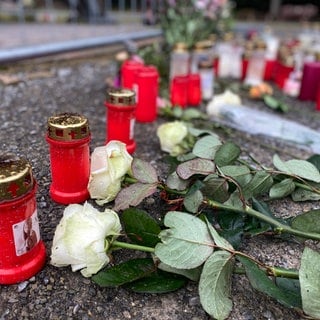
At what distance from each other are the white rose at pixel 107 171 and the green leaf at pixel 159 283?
0.20m

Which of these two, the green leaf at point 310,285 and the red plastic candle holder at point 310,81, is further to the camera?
the red plastic candle holder at point 310,81

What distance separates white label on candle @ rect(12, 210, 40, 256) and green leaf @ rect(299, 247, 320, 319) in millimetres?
429

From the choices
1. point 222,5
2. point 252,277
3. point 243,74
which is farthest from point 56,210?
point 222,5

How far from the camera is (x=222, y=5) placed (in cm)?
273

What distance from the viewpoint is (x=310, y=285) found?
1.84 ft

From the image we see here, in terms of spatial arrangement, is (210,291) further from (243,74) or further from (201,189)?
(243,74)

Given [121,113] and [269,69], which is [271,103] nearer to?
[269,69]

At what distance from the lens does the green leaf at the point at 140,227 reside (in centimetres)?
67

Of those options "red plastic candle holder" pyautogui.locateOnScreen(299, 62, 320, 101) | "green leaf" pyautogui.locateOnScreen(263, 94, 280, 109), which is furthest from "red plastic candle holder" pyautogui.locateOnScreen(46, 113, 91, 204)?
"red plastic candle holder" pyautogui.locateOnScreen(299, 62, 320, 101)

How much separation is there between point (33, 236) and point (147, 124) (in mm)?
801

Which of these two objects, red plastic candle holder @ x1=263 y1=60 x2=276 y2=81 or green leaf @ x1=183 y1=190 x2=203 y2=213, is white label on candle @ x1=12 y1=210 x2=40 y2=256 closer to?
green leaf @ x1=183 y1=190 x2=203 y2=213

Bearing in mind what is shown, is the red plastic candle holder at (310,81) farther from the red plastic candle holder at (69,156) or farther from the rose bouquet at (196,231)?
the red plastic candle holder at (69,156)

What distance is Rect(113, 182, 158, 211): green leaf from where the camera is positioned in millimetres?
701

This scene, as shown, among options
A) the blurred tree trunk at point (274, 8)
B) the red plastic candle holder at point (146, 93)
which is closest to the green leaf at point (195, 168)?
the red plastic candle holder at point (146, 93)
